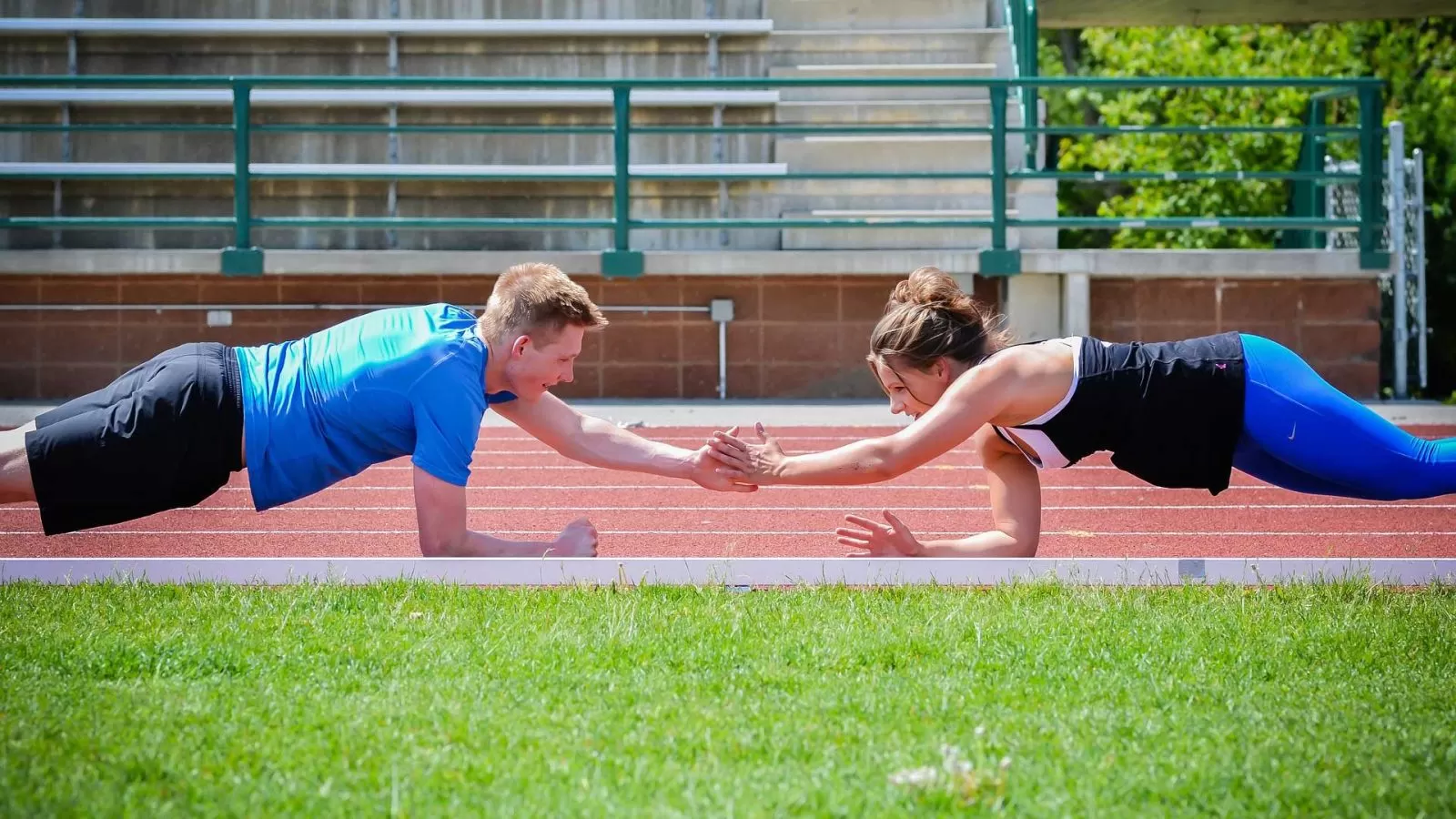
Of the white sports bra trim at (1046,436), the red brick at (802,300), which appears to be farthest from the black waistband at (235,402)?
the red brick at (802,300)

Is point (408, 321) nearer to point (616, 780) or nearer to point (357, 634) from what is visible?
point (357, 634)

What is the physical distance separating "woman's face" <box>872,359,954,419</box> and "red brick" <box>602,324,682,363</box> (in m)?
7.80

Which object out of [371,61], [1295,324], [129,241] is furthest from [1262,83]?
[129,241]

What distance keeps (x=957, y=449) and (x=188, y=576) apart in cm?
566

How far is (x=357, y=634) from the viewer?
13.9 feet

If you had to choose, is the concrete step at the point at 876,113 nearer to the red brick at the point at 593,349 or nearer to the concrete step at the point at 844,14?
the concrete step at the point at 844,14

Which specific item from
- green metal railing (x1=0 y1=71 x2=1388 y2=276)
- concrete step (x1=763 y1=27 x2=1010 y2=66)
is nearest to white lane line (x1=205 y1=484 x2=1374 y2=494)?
green metal railing (x1=0 y1=71 x2=1388 y2=276)

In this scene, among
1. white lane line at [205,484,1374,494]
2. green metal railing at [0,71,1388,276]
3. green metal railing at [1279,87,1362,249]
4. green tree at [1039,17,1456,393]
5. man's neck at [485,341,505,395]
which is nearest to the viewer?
man's neck at [485,341,505,395]

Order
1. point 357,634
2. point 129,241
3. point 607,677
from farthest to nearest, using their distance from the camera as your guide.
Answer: point 129,241
point 357,634
point 607,677

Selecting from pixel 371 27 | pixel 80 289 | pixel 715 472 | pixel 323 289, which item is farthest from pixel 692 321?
pixel 715 472

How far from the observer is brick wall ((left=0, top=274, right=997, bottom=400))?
12.9m

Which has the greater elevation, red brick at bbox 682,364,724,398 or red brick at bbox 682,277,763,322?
red brick at bbox 682,277,763,322

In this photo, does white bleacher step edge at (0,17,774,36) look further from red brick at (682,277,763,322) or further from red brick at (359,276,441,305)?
red brick at (682,277,763,322)

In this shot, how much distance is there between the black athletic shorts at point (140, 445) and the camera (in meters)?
4.76
